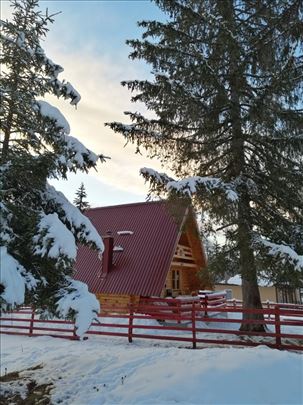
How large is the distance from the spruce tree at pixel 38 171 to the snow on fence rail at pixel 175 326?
4438mm

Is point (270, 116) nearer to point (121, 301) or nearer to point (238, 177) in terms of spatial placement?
point (238, 177)

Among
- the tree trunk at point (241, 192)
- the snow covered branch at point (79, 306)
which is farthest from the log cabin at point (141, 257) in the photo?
the snow covered branch at point (79, 306)

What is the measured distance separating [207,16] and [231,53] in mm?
1349

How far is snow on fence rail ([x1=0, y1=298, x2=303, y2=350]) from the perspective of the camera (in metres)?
10.3

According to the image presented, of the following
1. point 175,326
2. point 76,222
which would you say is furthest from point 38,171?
point 175,326

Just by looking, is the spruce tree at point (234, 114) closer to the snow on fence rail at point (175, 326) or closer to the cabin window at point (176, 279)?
the snow on fence rail at point (175, 326)

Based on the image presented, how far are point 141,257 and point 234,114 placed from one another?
7.49m

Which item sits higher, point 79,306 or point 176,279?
point 176,279

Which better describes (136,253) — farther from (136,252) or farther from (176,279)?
(176,279)

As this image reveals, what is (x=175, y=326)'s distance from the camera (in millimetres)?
13195

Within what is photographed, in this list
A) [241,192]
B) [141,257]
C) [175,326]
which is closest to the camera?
[241,192]

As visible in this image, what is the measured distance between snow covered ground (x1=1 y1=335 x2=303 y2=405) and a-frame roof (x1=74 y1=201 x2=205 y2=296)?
560 cm

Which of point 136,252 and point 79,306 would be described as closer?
point 79,306

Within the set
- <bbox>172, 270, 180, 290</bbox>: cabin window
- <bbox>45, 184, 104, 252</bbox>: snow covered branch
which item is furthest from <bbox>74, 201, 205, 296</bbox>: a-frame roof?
<bbox>45, 184, 104, 252</bbox>: snow covered branch
